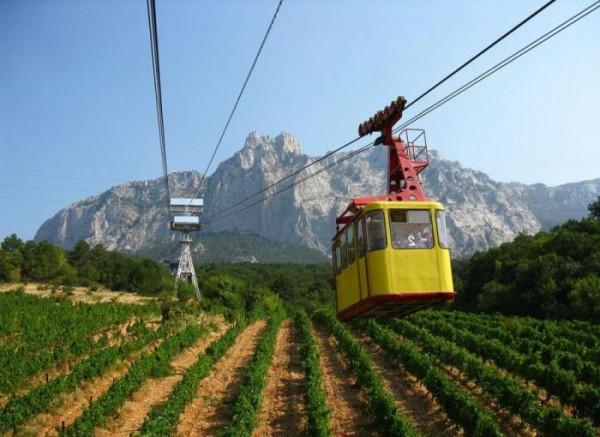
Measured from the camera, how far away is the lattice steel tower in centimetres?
7188

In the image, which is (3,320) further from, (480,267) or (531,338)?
(480,267)

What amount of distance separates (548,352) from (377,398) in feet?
42.9

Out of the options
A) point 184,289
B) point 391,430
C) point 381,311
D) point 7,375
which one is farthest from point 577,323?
point 184,289

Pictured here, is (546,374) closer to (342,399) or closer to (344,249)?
(342,399)

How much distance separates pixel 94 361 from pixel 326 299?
216ft

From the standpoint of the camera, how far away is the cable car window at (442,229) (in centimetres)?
1130

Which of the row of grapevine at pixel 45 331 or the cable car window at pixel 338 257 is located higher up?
the cable car window at pixel 338 257

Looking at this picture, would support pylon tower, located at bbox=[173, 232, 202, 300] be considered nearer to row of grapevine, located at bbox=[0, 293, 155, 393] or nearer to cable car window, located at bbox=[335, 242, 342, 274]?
row of grapevine, located at bbox=[0, 293, 155, 393]

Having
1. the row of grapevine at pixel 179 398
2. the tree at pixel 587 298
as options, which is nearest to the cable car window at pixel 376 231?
the row of grapevine at pixel 179 398

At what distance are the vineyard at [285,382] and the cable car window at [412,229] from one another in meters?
11.3

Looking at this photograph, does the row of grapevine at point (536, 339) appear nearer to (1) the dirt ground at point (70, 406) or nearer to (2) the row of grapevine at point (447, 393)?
(2) the row of grapevine at point (447, 393)

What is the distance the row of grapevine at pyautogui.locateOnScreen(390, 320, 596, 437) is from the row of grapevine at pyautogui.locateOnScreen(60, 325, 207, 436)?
16686mm

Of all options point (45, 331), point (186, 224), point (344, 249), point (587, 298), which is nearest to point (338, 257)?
point (344, 249)

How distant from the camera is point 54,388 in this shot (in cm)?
2308
